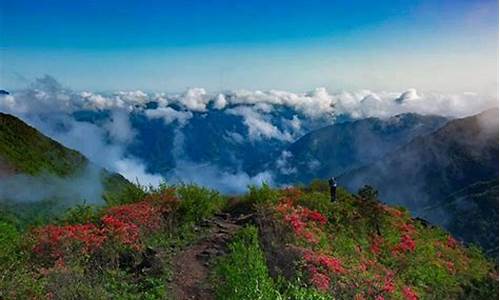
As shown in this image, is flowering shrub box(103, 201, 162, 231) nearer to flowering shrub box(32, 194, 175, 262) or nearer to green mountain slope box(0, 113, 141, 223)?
flowering shrub box(32, 194, 175, 262)

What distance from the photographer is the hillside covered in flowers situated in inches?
407

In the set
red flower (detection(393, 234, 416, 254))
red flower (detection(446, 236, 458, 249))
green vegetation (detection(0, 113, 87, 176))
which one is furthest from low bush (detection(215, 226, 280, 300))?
green vegetation (detection(0, 113, 87, 176))

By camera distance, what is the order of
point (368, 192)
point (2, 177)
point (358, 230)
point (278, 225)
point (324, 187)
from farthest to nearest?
point (2, 177), point (324, 187), point (368, 192), point (358, 230), point (278, 225)

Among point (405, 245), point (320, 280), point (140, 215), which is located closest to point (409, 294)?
point (320, 280)

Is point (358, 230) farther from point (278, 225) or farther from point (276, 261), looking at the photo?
point (276, 261)

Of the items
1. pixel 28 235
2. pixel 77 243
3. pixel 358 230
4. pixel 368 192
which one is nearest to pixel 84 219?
pixel 28 235

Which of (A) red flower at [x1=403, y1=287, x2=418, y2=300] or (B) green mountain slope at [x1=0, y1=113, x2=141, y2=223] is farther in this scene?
(B) green mountain slope at [x1=0, y1=113, x2=141, y2=223]

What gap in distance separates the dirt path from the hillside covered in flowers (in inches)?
0.9

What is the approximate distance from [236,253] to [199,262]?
5.17ft

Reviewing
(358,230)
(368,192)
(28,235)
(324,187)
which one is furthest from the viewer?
(324,187)

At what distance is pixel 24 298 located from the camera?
9.21 m

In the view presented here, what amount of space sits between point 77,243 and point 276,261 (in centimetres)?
383

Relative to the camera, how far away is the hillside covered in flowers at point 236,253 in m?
10.3

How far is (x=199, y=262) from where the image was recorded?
12.8 metres
